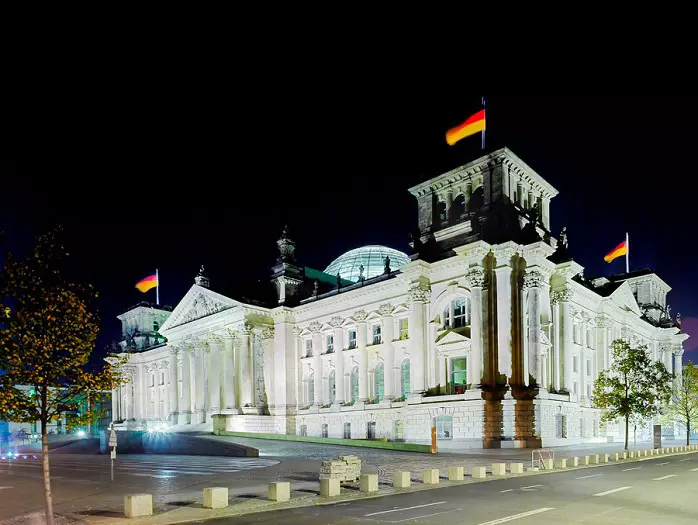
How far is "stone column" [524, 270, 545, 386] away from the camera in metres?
47.9

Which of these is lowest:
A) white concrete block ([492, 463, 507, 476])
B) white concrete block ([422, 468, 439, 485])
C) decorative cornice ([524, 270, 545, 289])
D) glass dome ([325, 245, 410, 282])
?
white concrete block ([492, 463, 507, 476])

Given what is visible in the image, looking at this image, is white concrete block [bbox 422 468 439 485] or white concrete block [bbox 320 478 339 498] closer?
white concrete block [bbox 320 478 339 498]

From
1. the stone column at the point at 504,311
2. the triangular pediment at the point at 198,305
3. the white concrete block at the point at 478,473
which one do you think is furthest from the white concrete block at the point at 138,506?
the triangular pediment at the point at 198,305

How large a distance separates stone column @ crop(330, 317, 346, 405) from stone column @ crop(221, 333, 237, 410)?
13.7m

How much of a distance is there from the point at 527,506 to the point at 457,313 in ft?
119

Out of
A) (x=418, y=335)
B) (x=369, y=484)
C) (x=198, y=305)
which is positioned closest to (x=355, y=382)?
(x=418, y=335)

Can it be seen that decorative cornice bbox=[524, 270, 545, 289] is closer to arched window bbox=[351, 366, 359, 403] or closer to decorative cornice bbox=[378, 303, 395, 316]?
decorative cornice bbox=[378, 303, 395, 316]

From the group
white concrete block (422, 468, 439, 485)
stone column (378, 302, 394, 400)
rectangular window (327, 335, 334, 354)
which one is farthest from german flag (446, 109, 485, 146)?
white concrete block (422, 468, 439, 485)

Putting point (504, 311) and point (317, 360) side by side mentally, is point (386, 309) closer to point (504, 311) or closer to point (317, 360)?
point (317, 360)

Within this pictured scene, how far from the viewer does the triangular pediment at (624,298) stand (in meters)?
67.5

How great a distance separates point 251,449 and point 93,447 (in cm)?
2698

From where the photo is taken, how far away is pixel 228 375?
2854 inches

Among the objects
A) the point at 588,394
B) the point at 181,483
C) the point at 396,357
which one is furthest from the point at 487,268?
the point at 181,483

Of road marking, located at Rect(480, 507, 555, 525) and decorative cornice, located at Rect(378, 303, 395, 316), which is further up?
decorative cornice, located at Rect(378, 303, 395, 316)
